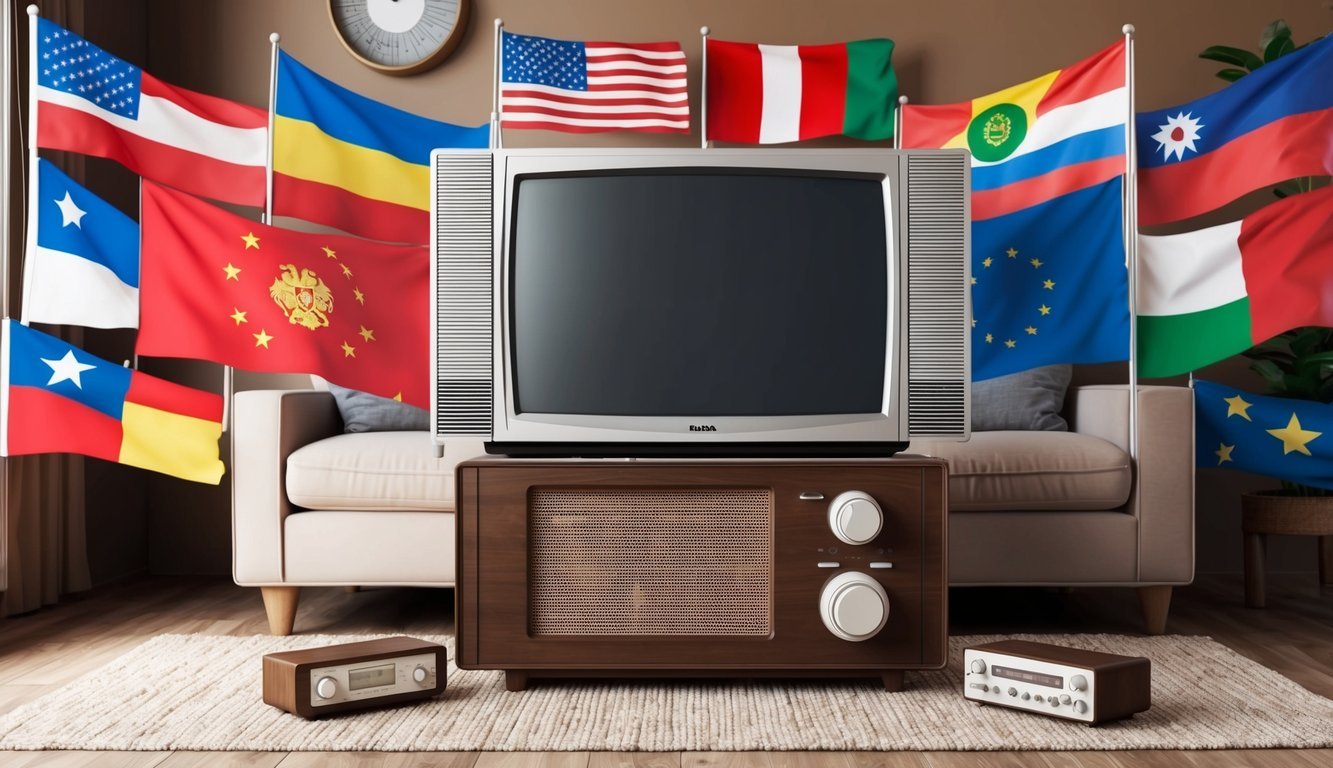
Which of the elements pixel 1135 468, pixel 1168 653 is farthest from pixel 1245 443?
pixel 1168 653

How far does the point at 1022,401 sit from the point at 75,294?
2295mm

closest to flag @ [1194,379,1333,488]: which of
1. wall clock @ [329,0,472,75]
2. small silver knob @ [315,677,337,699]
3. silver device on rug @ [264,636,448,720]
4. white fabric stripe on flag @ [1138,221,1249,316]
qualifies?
white fabric stripe on flag @ [1138,221,1249,316]

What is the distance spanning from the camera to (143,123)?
2.46 meters

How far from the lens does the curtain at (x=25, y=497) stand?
245cm

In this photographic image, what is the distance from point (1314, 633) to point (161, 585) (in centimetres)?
299

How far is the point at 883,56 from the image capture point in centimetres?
301

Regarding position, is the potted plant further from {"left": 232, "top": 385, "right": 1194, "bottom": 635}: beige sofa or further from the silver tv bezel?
the silver tv bezel

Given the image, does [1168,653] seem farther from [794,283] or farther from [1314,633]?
[794,283]

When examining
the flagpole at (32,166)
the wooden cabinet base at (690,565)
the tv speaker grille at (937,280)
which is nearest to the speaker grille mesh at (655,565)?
the wooden cabinet base at (690,565)

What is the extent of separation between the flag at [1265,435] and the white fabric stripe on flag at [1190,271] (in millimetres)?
215

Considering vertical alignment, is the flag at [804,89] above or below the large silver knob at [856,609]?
above

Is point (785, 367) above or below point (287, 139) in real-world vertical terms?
below

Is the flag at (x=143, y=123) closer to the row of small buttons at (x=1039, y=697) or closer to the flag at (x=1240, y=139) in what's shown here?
the row of small buttons at (x=1039, y=697)

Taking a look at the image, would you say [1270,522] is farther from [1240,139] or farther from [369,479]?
[369,479]
